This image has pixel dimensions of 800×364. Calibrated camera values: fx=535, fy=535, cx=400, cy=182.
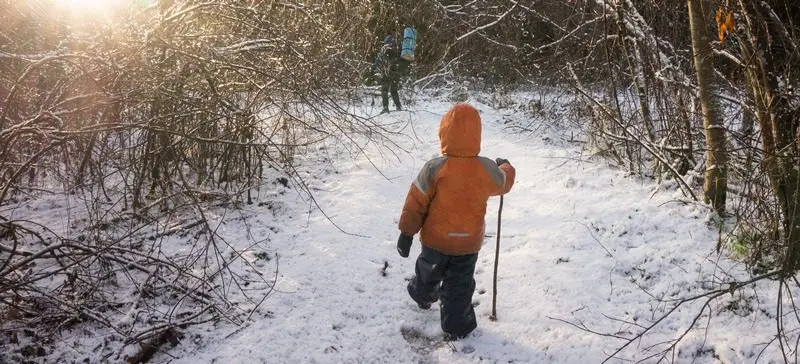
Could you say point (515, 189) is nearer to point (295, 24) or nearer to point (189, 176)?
point (295, 24)

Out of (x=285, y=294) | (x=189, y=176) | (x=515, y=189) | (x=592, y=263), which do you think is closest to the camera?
(x=285, y=294)

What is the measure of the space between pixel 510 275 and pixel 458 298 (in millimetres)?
1083

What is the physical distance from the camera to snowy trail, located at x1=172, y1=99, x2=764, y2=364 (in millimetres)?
3631

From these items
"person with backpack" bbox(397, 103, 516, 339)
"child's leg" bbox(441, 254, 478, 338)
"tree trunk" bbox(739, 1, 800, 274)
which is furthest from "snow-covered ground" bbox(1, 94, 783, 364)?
"tree trunk" bbox(739, 1, 800, 274)

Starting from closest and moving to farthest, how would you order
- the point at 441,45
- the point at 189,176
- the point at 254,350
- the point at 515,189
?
the point at 254,350, the point at 189,176, the point at 515,189, the point at 441,45

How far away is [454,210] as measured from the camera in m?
3.69

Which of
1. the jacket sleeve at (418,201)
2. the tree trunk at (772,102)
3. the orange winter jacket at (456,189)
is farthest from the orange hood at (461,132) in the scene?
the tree trunk at (772,102)

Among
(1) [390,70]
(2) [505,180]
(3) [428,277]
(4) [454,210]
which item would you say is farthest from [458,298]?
(1) [390,70]

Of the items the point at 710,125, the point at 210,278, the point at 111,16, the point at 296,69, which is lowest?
the point at 210,278

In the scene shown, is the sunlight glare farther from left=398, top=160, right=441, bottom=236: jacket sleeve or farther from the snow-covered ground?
left=398, top=160, right=441, bottom=236: jacket sleeve

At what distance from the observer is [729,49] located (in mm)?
5047

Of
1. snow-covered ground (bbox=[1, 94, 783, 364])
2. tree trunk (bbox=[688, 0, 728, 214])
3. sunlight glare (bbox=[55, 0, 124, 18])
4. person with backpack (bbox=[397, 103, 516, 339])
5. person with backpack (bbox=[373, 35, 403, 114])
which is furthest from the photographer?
person with backpack (bbox=[373, 35, 403, 114])

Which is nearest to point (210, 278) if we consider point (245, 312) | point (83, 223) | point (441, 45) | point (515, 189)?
point (245, 312)

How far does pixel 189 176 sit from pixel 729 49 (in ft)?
18.6
